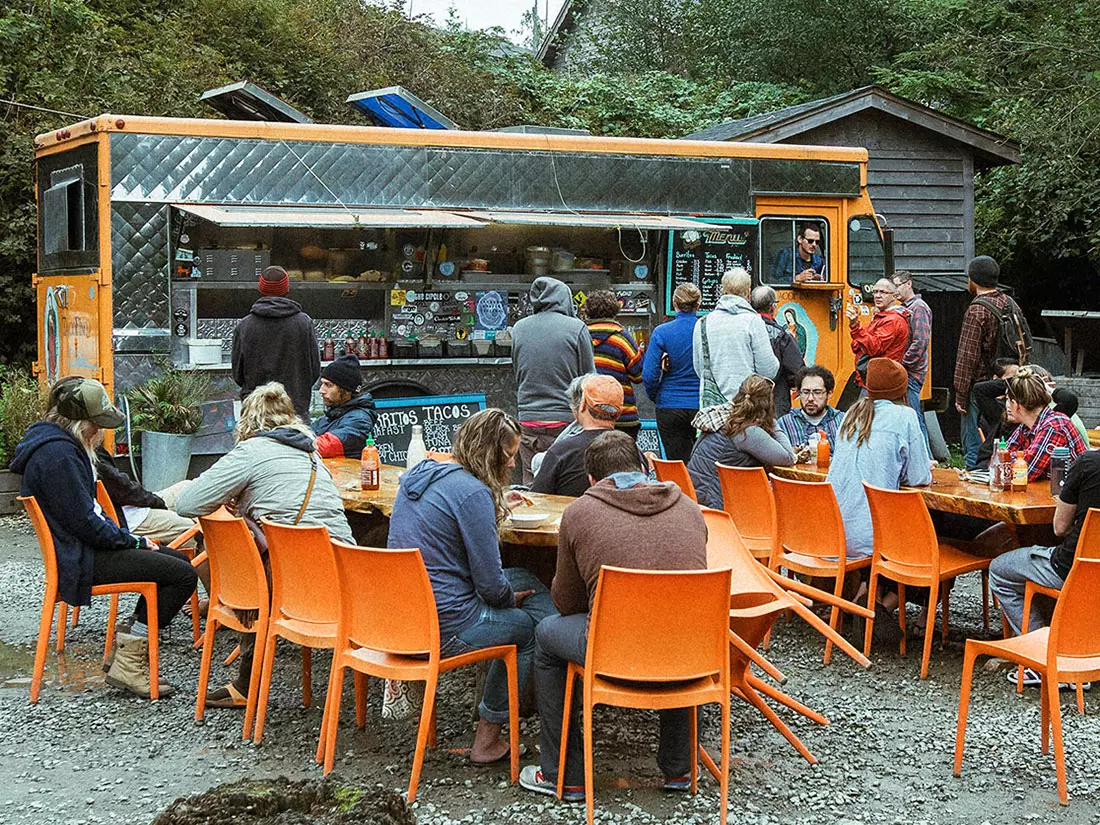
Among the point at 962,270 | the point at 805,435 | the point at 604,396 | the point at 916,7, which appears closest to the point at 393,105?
the point at 805,435

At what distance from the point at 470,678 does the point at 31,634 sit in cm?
262

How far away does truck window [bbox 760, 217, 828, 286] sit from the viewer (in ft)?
37.0

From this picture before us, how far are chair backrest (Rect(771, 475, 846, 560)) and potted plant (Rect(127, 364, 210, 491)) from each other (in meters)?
4.56

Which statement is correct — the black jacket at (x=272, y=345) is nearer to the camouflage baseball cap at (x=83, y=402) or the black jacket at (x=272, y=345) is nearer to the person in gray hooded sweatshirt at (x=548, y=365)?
the person in gray hooded sweatshirt at (x=548, y=365)

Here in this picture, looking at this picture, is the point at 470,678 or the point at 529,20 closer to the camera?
the point at 470,678

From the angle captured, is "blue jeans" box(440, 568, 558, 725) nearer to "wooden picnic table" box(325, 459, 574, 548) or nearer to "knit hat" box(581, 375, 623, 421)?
"wooden picnic table" box(325, 459, 574, 548)

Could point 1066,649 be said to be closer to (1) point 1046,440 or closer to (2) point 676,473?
(1) point 1046,440

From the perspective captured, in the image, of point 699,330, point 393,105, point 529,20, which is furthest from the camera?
point 529,20

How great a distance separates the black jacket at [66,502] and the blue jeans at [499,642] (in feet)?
6.51

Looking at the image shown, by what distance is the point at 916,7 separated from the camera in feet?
67.5

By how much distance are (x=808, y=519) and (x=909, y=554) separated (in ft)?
1.79

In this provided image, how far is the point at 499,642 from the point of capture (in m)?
4.69

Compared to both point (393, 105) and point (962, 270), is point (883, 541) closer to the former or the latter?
point (393, 105)

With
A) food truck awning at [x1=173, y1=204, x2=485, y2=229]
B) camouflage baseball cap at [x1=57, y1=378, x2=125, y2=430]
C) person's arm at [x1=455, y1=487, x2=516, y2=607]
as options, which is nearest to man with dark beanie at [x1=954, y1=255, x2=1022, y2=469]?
food truck awning at [x1=173, y1=204, x2=485, y2=229]
